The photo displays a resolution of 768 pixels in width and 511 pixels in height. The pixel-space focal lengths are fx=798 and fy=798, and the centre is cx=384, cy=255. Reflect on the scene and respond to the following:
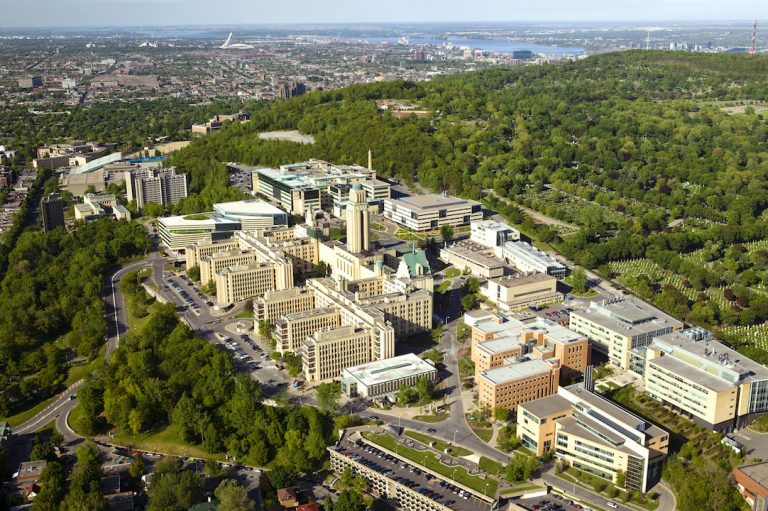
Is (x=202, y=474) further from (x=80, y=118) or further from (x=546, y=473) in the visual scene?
(x=80, y=118)

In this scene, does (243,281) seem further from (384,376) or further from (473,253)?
(473,253)

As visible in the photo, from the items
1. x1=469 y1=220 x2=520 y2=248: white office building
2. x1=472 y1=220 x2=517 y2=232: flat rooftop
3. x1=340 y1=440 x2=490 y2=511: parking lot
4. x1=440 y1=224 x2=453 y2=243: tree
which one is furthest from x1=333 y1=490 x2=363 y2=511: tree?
x1=440 y1=224 x2=453 y2=243: tree

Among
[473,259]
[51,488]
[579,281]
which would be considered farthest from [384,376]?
[579,281]

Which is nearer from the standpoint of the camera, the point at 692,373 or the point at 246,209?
the point at 692,373

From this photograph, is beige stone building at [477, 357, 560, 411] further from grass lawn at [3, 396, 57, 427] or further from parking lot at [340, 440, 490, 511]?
grass lawn at [3, 396, 57, 427]

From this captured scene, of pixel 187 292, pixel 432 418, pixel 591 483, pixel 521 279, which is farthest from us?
pixel 187 292

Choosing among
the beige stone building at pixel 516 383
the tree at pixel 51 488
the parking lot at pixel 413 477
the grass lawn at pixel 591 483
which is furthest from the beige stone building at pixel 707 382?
the tree at pixel 51 488

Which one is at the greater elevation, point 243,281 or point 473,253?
point 473,253
